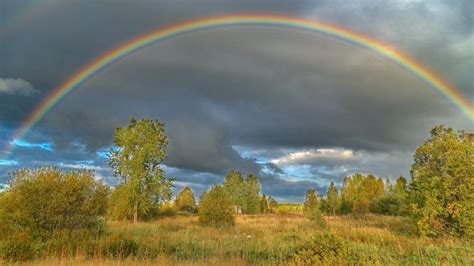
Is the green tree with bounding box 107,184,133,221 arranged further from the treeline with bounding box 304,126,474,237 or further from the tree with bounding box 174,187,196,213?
the tree with bounding box 174,187,196,213

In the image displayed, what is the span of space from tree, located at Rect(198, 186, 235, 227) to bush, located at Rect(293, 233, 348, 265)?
22833 millimetres

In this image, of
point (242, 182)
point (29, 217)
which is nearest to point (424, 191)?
point (29, 217)

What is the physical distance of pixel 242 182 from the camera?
96.8 m

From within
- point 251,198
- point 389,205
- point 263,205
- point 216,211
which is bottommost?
point 216,211

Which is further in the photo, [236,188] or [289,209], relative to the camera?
[289,209]

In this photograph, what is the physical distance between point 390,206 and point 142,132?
123 ft

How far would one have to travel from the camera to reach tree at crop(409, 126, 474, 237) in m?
19.6

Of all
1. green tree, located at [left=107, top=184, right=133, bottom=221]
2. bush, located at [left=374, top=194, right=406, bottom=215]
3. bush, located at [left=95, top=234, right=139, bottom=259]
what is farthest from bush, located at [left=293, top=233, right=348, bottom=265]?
bush, located at [left=374, top=194, right=406, bottom=215]

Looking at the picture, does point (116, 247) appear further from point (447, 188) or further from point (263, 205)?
point (263, 205)

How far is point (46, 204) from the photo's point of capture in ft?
55.0

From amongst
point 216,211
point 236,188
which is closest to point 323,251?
point 216,211

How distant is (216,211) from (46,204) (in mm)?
17834

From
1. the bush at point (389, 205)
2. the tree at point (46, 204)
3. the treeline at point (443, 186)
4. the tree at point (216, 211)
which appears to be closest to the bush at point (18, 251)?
the tree at point (46, 204)

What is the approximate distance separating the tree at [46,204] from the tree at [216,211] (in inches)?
611
